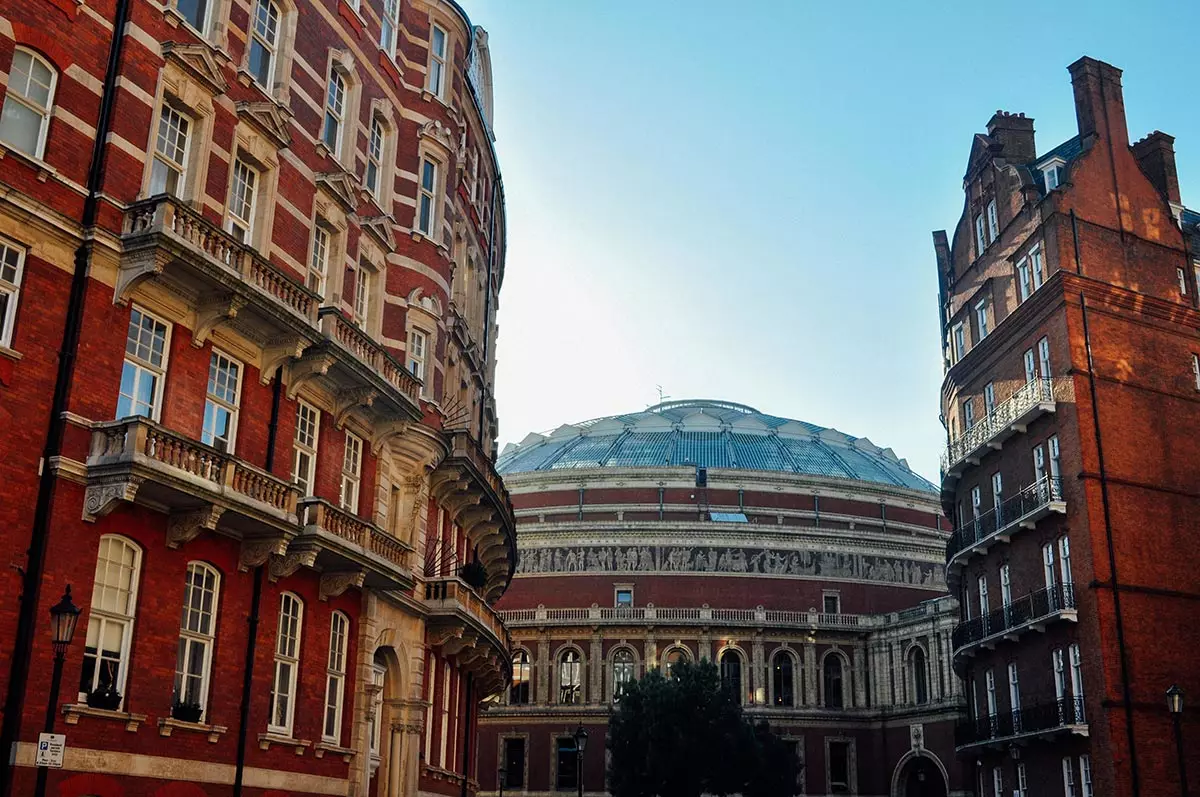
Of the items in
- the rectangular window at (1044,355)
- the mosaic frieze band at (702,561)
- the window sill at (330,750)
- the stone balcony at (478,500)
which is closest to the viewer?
the window sill at (330,750)

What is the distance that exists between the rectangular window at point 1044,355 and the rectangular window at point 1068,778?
13238mm

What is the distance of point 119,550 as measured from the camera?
21.8 metres

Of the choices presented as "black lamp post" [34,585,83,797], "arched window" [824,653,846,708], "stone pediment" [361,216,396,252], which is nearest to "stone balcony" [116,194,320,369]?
"stone pediment" [361,216,396,252]

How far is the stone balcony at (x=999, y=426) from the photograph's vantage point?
4331 centimetres

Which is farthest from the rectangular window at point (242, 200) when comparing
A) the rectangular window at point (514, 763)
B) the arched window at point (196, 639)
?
the rectangular window at point (514, 763)

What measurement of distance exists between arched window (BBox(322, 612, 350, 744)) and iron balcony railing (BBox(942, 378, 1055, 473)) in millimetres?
26037

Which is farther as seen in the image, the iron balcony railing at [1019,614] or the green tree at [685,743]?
the green tree at [685,743]

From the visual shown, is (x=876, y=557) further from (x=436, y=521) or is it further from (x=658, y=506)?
(x=436, y=521)

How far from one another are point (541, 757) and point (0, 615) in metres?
67.6

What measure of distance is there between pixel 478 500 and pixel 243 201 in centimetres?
1488

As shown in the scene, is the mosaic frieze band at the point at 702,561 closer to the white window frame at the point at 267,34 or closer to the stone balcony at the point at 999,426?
the stone balcony at the point at 999,426

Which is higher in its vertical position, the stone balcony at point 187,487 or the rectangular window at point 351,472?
the rectangular window at point 351,472

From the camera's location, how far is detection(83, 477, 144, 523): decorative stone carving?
20.8 metres

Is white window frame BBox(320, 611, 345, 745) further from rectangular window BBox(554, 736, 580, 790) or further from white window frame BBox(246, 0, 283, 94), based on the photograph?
rectangular window BBox(554, 736, 580, 790)
